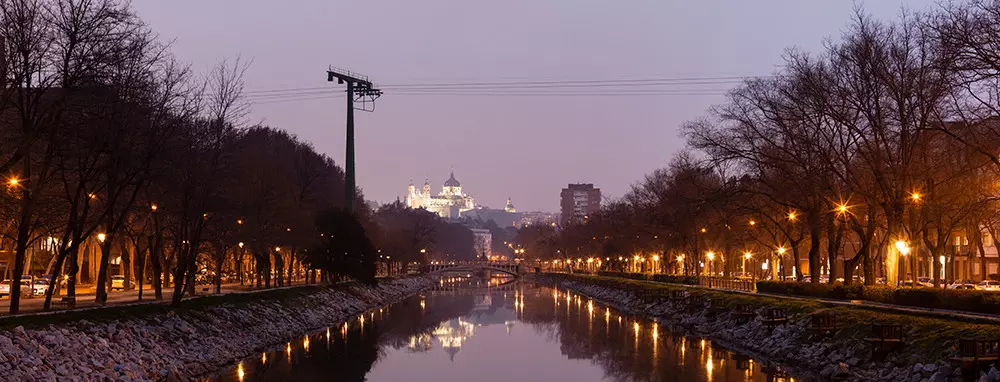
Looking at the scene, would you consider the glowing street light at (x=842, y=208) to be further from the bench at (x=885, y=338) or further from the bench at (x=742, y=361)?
the bench at (x=885, y=338)

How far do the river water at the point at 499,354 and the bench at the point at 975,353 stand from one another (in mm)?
8814

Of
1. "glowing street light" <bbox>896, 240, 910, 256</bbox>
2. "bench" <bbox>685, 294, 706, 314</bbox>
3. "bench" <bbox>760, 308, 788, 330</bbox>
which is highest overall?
"glowing street light" <bbox>896, 240, 910, 256</bbox>

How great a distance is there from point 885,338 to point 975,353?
6.72 metres

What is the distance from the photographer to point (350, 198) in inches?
3784

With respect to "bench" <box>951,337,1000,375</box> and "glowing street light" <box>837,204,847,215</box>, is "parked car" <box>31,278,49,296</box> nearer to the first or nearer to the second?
"glowing street light" <box>837,204,847,215</box>

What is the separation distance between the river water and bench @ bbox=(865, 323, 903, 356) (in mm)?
3738

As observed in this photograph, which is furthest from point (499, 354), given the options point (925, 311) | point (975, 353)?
point (975, 353)

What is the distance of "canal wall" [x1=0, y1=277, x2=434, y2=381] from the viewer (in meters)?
27.0

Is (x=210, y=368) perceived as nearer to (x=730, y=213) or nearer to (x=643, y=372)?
(x=643, y=372)

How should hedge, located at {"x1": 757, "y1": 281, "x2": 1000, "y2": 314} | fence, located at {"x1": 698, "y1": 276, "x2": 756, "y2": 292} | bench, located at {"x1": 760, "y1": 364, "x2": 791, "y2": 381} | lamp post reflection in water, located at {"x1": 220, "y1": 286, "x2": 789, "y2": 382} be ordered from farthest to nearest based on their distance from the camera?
fence, located at {"x1": 698, "y1": 276, "x2": 756, "y2": 292}
lamp post reflection in water, located at {"x1": 220, "y1": 286, "x2": 789, "y2": 382}
hedge, located at {"x1": 757, "y1": 281, "x2": 1000, "y2": 314}
bench, located at {"x1": 760, "y1": 364, "x2": 791, "y2": 381}

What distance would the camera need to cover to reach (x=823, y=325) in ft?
134

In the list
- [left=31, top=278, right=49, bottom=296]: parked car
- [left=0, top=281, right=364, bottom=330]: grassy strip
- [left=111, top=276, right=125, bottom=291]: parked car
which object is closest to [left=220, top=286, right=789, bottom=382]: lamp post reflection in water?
[left=0, top=281, right=364, bottom=330]: grassy strip

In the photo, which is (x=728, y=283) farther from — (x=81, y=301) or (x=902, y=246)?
(x=81, y=301)

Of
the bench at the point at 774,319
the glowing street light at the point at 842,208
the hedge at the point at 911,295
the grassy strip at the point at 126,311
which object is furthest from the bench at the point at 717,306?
the grassy strip at the point at 126,311
